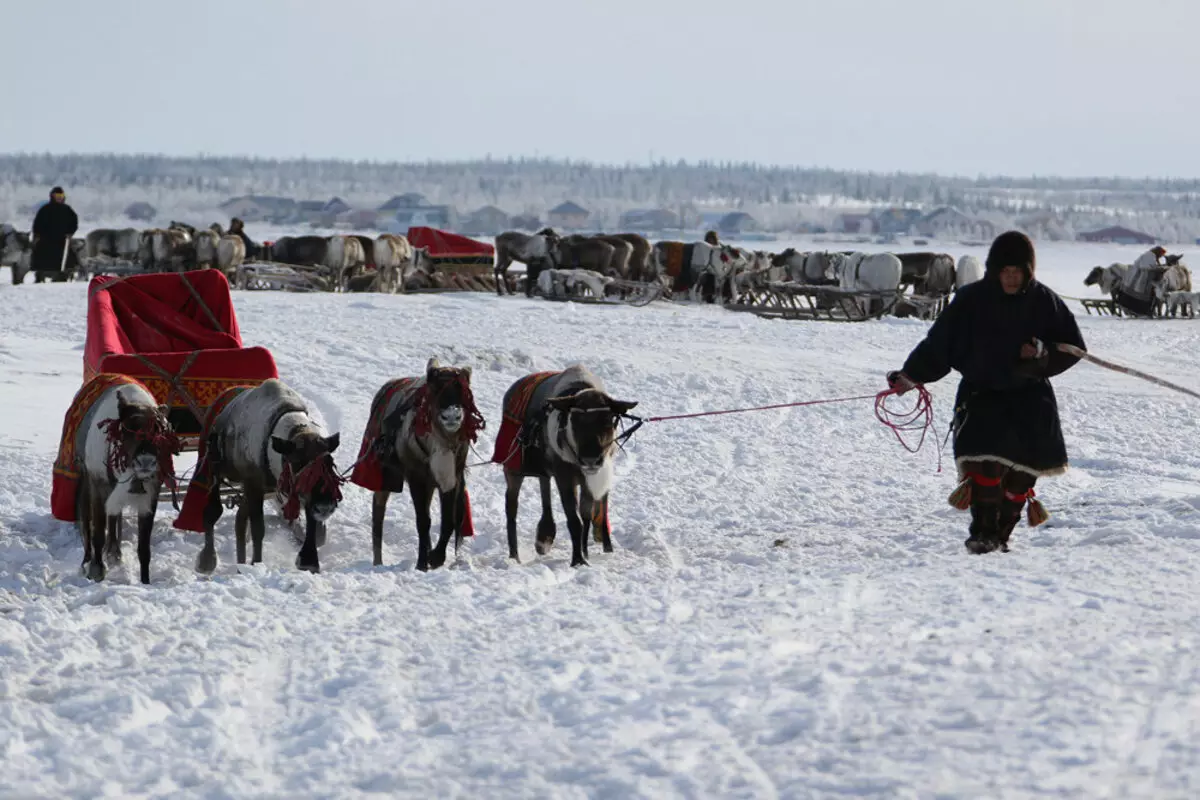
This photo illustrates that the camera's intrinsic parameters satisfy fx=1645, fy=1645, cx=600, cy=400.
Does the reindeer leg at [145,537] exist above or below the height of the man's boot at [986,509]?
below

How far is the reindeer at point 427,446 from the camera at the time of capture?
749 cm

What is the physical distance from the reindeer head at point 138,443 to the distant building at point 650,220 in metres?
139

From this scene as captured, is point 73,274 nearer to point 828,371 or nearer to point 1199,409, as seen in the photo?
point 828,371

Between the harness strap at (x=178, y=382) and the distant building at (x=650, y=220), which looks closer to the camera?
the harness strap at (x=178, y=382)

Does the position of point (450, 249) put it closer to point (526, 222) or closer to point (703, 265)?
point (703, 265)

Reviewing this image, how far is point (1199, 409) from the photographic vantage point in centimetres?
1549

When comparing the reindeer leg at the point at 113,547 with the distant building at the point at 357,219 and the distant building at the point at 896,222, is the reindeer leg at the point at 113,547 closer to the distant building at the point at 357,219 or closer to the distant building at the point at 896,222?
the distant building at the point at 357,219

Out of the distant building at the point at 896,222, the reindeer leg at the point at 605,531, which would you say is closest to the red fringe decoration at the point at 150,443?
the reindeer leg at the point at 605,531

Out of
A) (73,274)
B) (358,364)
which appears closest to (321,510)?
(358,364)

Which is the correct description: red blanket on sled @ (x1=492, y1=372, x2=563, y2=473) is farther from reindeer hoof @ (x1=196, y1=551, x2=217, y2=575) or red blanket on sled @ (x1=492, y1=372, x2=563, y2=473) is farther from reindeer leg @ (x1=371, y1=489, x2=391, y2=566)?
reindeer hoof @ (x1=196, y1=551, x2=217, y2=575)

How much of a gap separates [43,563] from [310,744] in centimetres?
427

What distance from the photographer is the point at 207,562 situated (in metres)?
8.33

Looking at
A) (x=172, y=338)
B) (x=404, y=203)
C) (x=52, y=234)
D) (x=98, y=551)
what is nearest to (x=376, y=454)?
(x=98, y=551)

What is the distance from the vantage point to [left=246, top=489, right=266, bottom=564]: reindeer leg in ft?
26.4
